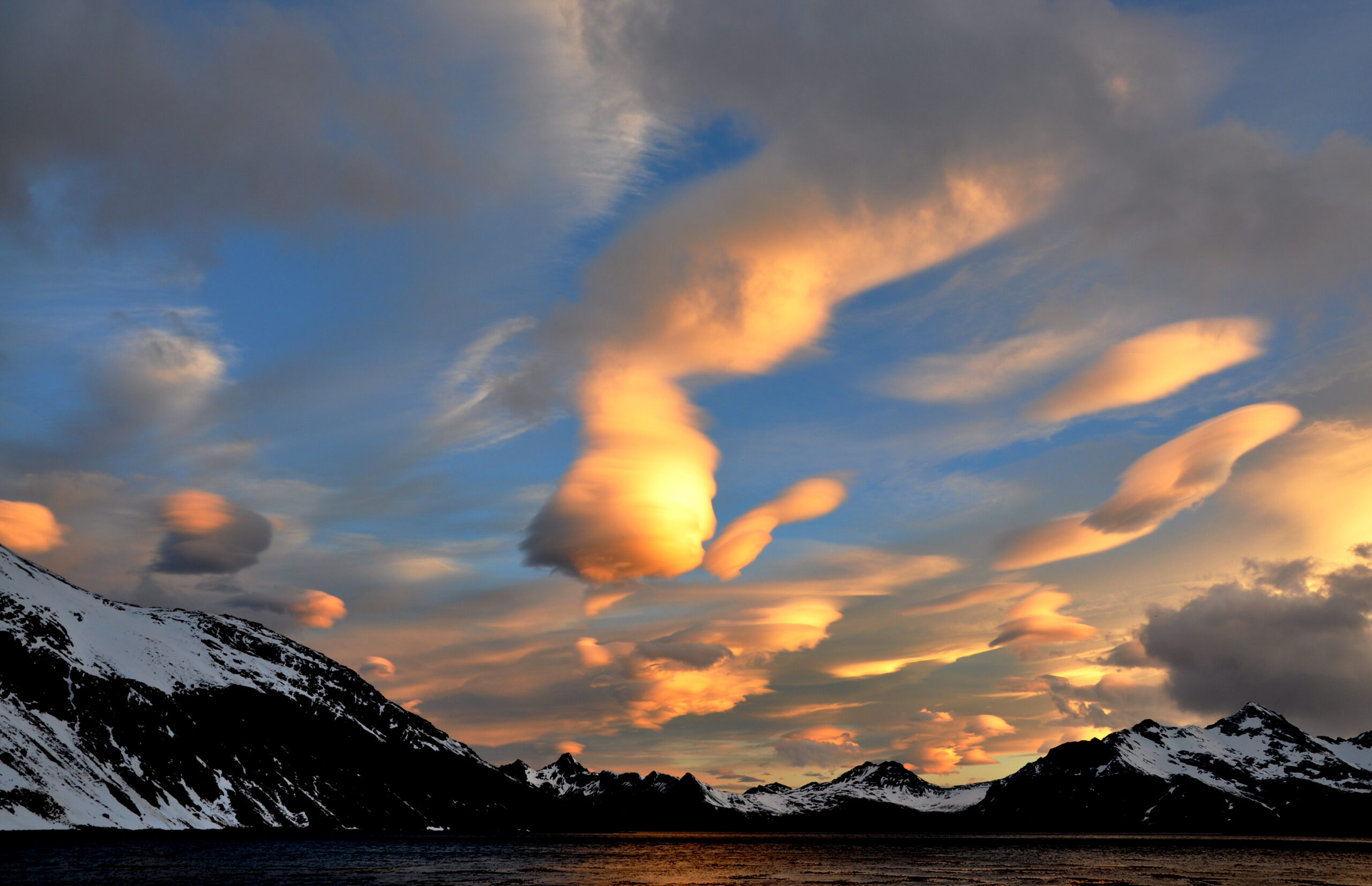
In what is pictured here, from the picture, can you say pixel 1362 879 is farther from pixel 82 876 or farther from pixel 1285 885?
pixel 82 876

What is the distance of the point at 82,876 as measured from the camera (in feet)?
353

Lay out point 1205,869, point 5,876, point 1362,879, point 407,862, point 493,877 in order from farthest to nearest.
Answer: point 1205,869 → point 407,862 → point 1362,879 → point 493,877 → point 5,876

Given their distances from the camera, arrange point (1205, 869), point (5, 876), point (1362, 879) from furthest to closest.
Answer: point (1205, 869), point (1362, 879), point (5, 876)

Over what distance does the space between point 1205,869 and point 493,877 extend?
14676 centimetres

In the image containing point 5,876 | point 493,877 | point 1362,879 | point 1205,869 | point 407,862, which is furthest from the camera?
point 1205,869

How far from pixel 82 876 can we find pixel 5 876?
7775mm

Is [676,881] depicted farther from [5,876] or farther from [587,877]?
[5,876]

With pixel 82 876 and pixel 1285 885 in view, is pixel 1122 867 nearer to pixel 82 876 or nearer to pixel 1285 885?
pixel 1285 885

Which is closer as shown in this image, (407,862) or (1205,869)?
(407,862)

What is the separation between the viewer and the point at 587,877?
140 meters

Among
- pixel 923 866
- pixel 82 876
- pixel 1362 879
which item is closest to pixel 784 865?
pixel 923 866

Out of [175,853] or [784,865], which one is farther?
[784,865]

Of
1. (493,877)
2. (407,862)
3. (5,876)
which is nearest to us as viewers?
(5,876)

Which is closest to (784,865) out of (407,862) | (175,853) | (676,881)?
(676,881)
